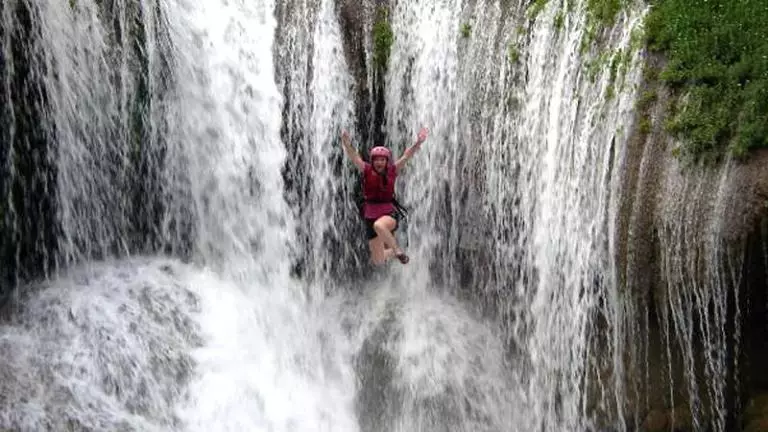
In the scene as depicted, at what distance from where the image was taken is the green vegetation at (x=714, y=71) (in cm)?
771

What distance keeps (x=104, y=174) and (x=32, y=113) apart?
106 centimetres

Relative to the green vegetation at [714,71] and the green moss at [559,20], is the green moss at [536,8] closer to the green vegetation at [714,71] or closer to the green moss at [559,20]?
the green moss at [559,20]

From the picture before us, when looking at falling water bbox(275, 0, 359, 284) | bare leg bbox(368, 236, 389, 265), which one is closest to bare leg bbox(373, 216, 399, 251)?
bare leg bbox(368, 236, 389, 265)

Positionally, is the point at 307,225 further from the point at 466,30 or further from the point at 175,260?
the point at 466,30

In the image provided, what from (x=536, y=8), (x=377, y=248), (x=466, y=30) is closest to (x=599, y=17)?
(x=536, y=8)

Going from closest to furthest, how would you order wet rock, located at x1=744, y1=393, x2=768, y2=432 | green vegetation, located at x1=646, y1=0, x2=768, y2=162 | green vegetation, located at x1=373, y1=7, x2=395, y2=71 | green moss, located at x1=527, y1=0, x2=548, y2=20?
green vegetation, located at x1=646, y1=0, x2=768, y2=162 → wet rock, located at x1=744, y1=393, x2=768, y2=432 → green moss, located at x1=527, y1=0, x2=548, y2=20 → green vegetation, located at x1=373, y1=7, x2=395, y2=71

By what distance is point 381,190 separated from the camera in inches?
357

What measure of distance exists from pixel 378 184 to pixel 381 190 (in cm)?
9

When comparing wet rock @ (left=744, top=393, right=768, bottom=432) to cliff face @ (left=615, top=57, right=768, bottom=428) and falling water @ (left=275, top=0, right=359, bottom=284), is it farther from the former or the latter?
falling water @ (left=275, top=0, right=359, bottom=284)

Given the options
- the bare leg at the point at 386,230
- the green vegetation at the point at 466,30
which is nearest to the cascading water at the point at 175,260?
the bare leg at the point at 386,230

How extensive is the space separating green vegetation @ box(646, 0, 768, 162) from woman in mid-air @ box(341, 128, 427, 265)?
2.48m

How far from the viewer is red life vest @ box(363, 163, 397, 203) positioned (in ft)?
29.5

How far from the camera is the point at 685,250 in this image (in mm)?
7820

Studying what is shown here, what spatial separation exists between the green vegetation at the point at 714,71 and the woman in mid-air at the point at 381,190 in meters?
2.48
